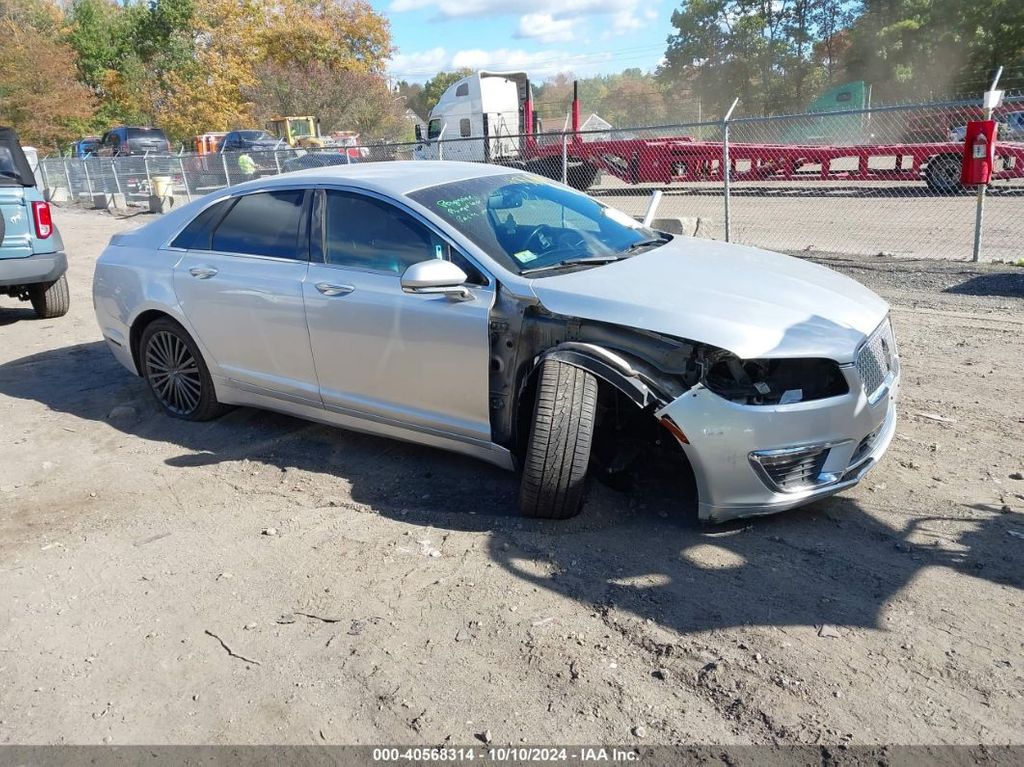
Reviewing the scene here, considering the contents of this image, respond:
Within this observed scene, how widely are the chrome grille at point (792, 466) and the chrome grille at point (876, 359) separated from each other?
38 centimetres

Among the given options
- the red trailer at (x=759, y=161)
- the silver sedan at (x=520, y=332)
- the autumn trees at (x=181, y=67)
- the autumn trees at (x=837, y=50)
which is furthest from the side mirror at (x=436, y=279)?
the autumn trees at (x=181, y=67)

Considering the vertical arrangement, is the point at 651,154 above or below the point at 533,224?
above

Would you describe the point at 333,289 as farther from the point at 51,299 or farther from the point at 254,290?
the point at 51,299

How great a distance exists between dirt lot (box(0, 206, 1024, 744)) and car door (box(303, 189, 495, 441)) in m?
0.46

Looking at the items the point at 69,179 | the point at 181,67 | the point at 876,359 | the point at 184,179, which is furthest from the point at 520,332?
the point at 181,67

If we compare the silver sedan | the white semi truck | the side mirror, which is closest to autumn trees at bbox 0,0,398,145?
the white semi truck

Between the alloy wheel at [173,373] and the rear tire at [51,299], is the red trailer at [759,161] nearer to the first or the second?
the rear tire at [51,299]

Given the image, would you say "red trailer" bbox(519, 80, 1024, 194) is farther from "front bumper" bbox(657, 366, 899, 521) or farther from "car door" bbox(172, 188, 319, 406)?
"front bumper" bbox(657, 366, 899, 521)

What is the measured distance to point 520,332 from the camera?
407 cm

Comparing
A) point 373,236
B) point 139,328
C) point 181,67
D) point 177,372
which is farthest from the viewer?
point 181,67

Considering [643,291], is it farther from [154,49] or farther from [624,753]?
[154,49]

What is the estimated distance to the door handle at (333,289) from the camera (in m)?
4.61

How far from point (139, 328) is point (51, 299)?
4.38 m

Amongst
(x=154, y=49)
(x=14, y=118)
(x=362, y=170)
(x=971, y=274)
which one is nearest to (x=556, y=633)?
(x=362, y=170)
